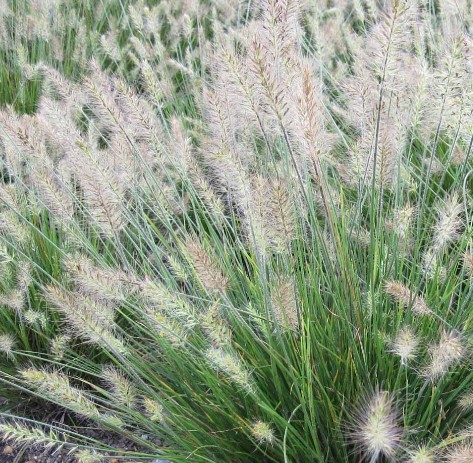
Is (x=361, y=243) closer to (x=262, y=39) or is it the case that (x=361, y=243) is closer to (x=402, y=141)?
(x=402, y=141)

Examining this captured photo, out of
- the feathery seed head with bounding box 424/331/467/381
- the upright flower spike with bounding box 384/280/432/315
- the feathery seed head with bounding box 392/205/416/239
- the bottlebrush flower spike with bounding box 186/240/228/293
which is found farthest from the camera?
the feathery seed head with bounding box 392/205/416/239

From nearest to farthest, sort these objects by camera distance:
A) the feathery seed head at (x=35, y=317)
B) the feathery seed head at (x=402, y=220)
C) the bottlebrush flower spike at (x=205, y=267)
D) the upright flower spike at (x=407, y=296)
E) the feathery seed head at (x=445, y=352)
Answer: the feathery seed head at (x=445, y=352) → the bottlebrush flower spike at (x=205, y=267) → the upright flower spike at (x=407, y=296) → the feathery seed head at (x=402, y=220) → the feathery seed head at (x=35, y=317)

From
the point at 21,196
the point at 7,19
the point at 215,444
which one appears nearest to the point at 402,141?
the point at 215,444

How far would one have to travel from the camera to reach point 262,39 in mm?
1853

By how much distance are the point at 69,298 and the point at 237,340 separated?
0.61 meters

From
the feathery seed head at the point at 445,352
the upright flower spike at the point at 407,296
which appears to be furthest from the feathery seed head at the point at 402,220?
the feathery seed head at the point at 445,352

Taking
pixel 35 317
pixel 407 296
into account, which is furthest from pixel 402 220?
pixel 35 317

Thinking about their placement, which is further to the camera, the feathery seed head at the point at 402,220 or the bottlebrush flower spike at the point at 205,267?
the feathery seed head at the point at 402,220

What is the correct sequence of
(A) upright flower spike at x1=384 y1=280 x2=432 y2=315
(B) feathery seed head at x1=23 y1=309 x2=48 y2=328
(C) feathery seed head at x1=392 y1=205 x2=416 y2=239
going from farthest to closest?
Answer: (B) feathery seed head at x1=23 y1=309 x2=48 y2=328, (C) feathery seed head at x1=392 y1=205 x2=416 y2=239, (A) upright flower spike at x1=384 y1=280 x2=432 y2=315

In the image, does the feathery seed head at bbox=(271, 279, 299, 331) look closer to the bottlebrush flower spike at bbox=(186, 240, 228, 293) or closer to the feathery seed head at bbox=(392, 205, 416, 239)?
the bottlebrush flower spike at bbox=(186, 240, 228, 293)

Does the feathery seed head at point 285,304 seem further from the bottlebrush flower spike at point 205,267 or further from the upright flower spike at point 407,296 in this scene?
the upright flower spike at point 407,296

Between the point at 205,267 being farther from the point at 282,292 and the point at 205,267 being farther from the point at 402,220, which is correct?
the point at 402,220

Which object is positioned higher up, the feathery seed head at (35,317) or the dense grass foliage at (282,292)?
the dense grass foliage at (282,292)

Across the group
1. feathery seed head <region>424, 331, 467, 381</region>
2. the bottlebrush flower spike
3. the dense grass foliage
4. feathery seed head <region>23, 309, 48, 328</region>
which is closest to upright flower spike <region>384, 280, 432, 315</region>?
the dense grass foliage
